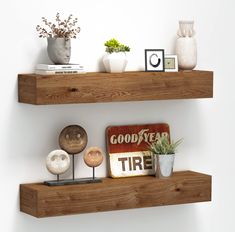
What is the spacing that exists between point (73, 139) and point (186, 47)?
707 millimetres

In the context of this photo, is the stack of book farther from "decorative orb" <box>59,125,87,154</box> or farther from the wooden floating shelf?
the wooden floating shelf

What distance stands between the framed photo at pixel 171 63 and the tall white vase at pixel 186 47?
0.04 metres

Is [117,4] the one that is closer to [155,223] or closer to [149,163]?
[149,163]

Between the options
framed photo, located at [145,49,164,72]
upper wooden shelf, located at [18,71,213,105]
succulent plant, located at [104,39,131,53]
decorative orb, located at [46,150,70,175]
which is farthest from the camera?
framed photo, located at [145,49,164,72]

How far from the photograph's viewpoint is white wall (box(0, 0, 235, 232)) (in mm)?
3223

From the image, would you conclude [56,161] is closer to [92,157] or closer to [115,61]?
[92,157]

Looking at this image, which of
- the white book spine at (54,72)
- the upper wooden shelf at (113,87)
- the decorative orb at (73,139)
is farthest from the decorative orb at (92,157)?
the white book spine at (54,72)

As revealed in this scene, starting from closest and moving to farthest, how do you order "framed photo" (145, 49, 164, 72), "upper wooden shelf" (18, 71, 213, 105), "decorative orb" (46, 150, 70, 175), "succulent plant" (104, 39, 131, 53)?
"upper wooden shelf" (18, 71, 213, 105) < "decorative orb" (46, 150, 70, 175) < "succulent plant" (104, 39, 131, 53) < "framed photo" (145, 49, 164, 72)

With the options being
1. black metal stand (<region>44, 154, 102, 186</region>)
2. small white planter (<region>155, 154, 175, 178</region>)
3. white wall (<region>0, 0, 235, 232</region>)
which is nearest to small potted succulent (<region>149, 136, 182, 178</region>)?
small white planter (<region>155, 154, 175, 178</region>)

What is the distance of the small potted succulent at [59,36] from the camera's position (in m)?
3.17

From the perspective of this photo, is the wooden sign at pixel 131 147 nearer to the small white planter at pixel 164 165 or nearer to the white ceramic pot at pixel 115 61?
the small white planter at pixel 164 165

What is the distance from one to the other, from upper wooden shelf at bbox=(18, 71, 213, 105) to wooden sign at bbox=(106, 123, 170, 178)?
0.22 meters

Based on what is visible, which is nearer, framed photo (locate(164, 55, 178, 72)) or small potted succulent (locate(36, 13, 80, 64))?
small potted succulent (locate(36, 13, 80, 64))

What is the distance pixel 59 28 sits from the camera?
324 centimetres
